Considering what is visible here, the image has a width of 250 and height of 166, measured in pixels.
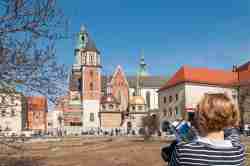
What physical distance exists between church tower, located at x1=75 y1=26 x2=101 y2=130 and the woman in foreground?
275 ft

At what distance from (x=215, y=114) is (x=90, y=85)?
282 ft

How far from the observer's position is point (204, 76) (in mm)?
65438

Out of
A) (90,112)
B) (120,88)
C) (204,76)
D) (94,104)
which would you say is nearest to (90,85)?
(94,104)

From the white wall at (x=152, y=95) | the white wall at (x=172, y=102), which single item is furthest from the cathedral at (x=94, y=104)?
the white wall at (x=172, y=102)

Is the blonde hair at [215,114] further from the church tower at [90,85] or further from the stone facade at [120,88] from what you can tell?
the stone facade at [120,88]

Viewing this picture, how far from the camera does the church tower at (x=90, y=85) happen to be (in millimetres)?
86500

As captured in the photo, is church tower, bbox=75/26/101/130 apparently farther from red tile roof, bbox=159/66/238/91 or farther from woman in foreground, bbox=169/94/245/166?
woman in foreground, bbox=169/94/245/166

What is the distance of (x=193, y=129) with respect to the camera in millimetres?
2789

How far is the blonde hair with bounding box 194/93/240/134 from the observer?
2.65 metres

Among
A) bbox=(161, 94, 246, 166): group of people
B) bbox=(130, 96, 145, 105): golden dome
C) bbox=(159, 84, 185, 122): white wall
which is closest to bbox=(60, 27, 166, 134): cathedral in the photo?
bbox=(130, 96, 145, 105): golden dome

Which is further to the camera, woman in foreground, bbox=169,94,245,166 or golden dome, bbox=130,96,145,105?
golden dome, bbox=130,96,145,105

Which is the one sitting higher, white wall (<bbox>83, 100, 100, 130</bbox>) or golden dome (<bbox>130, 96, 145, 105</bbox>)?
golden dome (<bbox>130, 96, 145, 105</bbox>)

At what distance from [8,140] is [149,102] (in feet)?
298

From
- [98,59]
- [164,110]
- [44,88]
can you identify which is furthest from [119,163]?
[98,59]
